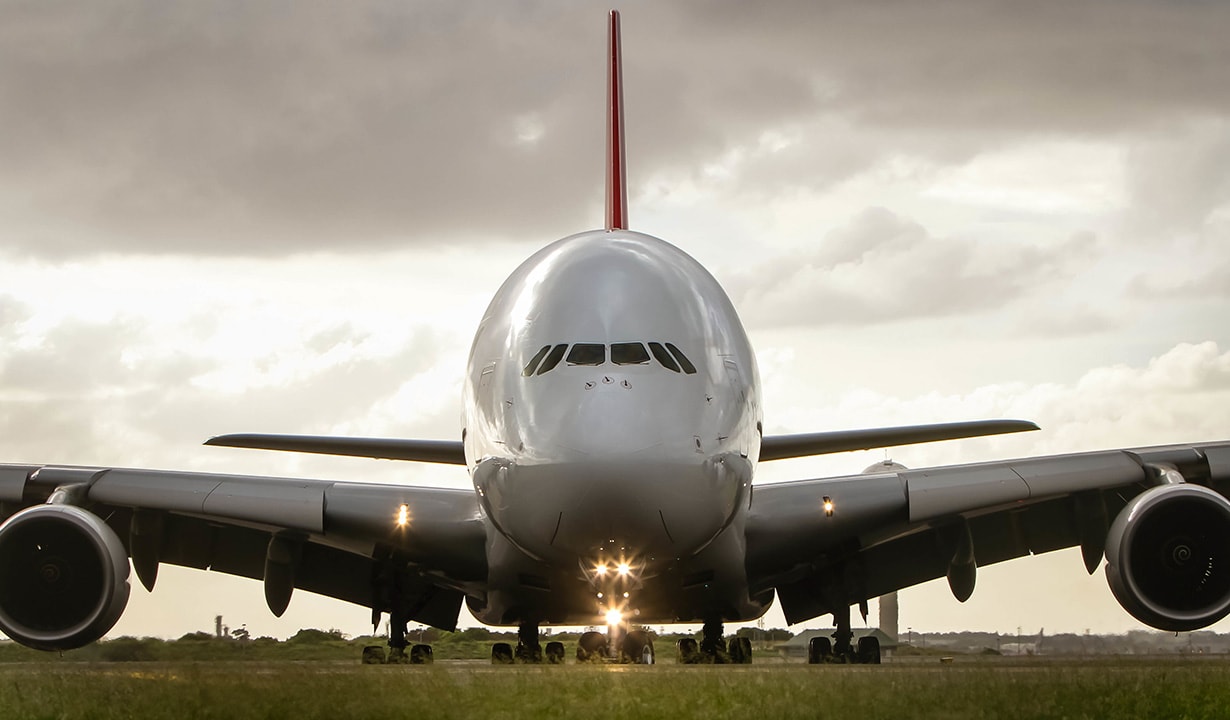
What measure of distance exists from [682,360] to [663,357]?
220 mm

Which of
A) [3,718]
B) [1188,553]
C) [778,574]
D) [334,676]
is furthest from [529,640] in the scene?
[3,718]

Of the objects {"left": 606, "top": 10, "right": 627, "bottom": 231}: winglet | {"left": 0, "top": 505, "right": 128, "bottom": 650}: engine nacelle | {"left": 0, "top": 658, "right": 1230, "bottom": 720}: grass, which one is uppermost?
{"left": 606, "top": 10, "right": 627, "bottom": 231}: winglet

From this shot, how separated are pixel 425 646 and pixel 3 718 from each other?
33.4 feet

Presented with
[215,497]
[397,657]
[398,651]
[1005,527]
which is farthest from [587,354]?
[1005,527]

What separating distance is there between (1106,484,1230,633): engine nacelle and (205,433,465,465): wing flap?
7052 mm

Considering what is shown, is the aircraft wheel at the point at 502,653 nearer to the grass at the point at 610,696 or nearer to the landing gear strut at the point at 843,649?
the landing gear strut at the point at 843,649

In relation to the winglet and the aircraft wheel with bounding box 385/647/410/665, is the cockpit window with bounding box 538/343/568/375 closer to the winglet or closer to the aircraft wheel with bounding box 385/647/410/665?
the aircraft wheel with bounding box 385/647/410/665

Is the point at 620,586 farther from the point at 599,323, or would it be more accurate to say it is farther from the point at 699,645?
the point at 699,645

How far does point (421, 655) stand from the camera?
1656cm

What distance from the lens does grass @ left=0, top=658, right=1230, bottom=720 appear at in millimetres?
6707

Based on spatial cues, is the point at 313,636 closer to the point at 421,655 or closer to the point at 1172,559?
the point at 421,655

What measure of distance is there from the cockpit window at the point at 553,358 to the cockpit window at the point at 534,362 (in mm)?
71

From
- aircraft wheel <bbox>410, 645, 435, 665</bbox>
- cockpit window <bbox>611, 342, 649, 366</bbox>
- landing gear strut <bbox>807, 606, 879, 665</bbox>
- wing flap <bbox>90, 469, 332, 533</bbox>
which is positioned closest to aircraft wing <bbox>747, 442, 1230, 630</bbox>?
landing gear strut <bbox>807, 606, 879, 665</bbox>

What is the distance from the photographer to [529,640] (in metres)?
17.1
